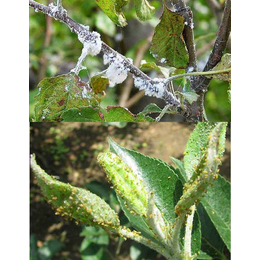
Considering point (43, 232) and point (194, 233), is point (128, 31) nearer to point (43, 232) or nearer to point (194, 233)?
point (194, 233)

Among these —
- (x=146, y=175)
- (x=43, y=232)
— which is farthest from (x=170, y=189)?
(x=43, y=232)

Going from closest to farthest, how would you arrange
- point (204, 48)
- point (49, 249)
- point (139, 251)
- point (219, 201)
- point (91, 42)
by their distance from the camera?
point (91, 42)
point (219, 201)
point (204, 48)
point (139, 251)
point (49, 249)

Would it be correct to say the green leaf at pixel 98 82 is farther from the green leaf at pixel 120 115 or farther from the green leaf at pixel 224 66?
the green leaf at pixel 224 66

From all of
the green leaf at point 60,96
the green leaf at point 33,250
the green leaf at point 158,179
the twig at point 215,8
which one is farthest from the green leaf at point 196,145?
the green leaf at point 33,250

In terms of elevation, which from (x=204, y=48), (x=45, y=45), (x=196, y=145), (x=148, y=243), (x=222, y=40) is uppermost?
(x=45, y=45)

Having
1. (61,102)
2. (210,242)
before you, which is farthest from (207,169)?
(210,242)

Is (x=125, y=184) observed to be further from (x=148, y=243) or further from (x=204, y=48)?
(x=204, y=48)

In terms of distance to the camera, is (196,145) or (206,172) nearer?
(206,172)
